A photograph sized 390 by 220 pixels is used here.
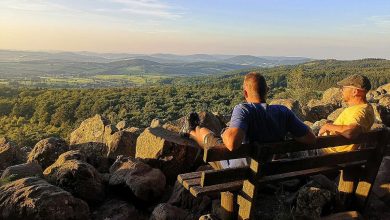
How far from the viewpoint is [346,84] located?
6926 mm

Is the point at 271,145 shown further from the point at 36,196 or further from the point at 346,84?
the point at 36,196

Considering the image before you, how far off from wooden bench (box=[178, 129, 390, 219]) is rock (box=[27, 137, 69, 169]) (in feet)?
17.3

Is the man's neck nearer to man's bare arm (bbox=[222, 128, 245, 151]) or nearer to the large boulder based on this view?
man's bare arm (bbox=[222, 128, 245, 151])

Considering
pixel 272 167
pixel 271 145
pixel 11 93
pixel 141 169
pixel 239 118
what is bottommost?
pixel 11 93

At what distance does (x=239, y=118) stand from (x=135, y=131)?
7.35 m

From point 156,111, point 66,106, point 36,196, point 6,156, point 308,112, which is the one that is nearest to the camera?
point 36,196

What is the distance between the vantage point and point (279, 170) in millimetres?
5621

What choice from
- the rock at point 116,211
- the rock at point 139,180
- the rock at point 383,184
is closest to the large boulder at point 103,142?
the rock at point 139,180

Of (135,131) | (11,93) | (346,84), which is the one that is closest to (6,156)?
(135,131)

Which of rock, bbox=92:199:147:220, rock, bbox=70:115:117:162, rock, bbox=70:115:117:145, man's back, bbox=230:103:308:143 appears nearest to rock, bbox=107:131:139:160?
rock, bbox=70:115:117:162

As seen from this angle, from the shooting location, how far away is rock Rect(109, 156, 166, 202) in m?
7.57

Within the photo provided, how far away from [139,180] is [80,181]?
112 cm

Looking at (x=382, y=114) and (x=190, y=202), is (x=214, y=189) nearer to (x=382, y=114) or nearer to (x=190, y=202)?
(x=190, y=202)

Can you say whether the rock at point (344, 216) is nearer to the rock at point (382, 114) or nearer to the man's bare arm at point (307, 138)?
the man's bare arm at point (307, 138)
